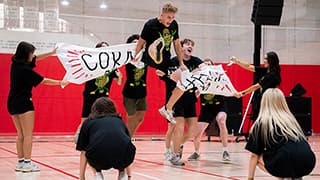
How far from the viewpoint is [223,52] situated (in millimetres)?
16359

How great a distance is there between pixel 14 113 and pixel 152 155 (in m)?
3.15

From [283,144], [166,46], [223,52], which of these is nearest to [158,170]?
[166,46]

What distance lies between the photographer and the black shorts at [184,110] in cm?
782

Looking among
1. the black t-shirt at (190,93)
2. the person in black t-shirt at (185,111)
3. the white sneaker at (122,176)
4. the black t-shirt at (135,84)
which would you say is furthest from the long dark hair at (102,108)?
the black t-shirt at (190,93)

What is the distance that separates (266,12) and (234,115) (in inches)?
230

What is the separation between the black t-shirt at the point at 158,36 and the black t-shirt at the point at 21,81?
147 centimetres

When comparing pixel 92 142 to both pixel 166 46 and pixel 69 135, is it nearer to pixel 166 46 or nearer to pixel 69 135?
pixel 166 46

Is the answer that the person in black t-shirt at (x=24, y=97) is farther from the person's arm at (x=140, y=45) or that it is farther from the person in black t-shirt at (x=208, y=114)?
the person in black t-shirt at (x=208, y=114)

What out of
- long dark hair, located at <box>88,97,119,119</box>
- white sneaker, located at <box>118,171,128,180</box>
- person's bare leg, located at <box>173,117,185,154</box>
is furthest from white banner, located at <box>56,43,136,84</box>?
white sneaker, located at <box>118,171,128,180</box>

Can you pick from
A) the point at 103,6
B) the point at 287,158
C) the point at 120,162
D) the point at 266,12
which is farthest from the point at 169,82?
the point at 103,6

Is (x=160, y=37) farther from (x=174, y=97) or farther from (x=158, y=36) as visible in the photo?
(x=174, y=97)

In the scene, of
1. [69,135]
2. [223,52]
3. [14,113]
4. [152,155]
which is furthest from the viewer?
[223,52]

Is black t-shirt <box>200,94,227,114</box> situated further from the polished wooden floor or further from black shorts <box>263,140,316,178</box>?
black shorts <box>263,140,316,178</box>

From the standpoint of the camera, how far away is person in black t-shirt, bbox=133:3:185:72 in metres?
6.89
